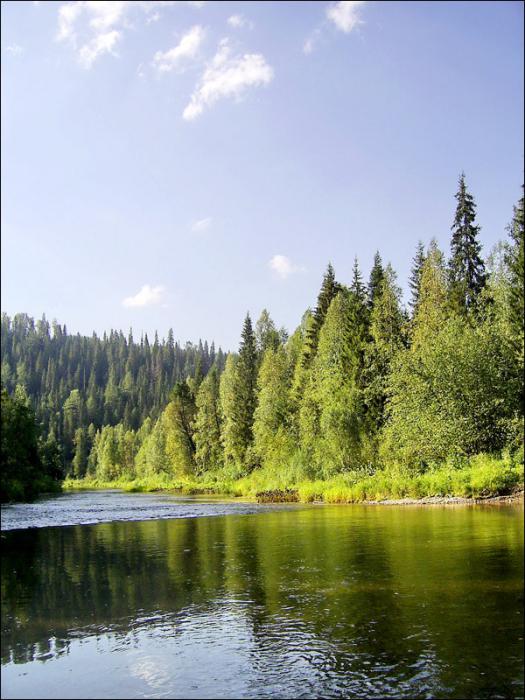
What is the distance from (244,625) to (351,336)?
46551mm

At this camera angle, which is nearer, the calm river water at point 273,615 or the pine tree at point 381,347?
the calm river water at point 273,615

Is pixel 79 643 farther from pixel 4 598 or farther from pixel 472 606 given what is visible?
pixel 472 606

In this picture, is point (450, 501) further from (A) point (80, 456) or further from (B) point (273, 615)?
(A) point (80, 456)

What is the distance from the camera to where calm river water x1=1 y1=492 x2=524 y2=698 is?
9.97 metres

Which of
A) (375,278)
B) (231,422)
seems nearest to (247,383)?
(231,422)

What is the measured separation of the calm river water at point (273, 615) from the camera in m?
9.97

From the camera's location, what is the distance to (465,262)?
56438 millimetres

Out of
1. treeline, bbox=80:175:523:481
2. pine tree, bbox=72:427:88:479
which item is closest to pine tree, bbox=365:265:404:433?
treeline, bbox=80:175:523:481

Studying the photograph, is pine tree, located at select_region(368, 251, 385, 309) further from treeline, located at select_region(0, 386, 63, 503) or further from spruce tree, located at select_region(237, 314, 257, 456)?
treeline, located at select_region(0, 386, 63, 503)

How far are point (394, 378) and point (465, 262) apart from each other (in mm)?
14755

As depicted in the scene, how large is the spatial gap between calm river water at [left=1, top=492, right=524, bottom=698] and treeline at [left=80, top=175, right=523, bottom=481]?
56.7ft

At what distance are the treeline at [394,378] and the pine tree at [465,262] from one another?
0.09m

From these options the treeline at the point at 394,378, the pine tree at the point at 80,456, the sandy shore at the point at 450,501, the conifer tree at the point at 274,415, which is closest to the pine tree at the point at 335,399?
the treeline at the point at 394,378

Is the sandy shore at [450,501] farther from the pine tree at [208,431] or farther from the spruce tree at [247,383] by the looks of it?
the pine tree at [208,431]
